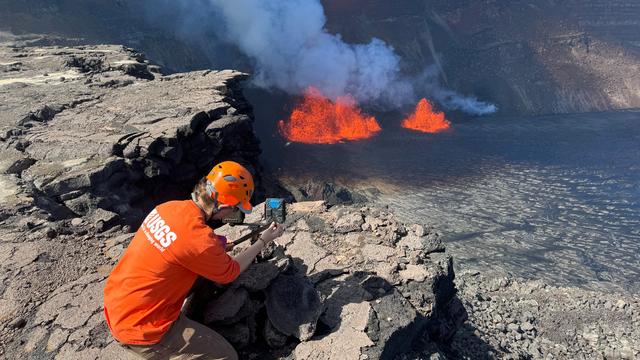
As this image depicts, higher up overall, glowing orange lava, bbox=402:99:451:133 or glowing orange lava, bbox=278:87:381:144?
glowing orange lava, bbox=402:99:451:133

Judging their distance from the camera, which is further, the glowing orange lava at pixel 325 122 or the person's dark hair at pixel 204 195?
the glowing orange lava at pixel 325 122

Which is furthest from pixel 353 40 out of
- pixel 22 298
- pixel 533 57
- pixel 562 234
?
pixel 22 298

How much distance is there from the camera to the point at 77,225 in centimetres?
635

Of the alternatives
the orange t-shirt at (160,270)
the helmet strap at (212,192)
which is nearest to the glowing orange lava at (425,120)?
the helmet strap at (212,192)

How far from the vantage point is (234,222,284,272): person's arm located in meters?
3.64

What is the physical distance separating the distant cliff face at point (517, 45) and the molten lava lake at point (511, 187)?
808 centimetres

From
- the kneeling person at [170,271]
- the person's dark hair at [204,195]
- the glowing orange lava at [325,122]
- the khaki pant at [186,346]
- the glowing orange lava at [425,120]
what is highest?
the person's dark hair at [204,195]

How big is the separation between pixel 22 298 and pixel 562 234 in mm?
15464

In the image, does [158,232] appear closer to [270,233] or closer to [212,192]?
[212,192]

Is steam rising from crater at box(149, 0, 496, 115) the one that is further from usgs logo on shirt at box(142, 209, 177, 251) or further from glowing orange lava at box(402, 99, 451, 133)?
usgs logo on shirt at box(142, 209, 177, 251)

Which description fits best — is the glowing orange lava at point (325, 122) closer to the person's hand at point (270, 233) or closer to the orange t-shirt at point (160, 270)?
the person's hand at point (270, 233)

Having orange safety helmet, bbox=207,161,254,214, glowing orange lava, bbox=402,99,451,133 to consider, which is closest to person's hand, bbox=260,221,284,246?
orange safety helmet, bbox=207,161,254,214

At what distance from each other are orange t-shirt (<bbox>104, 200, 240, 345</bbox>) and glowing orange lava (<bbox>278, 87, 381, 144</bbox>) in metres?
19.3

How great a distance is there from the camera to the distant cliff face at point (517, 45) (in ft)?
113
